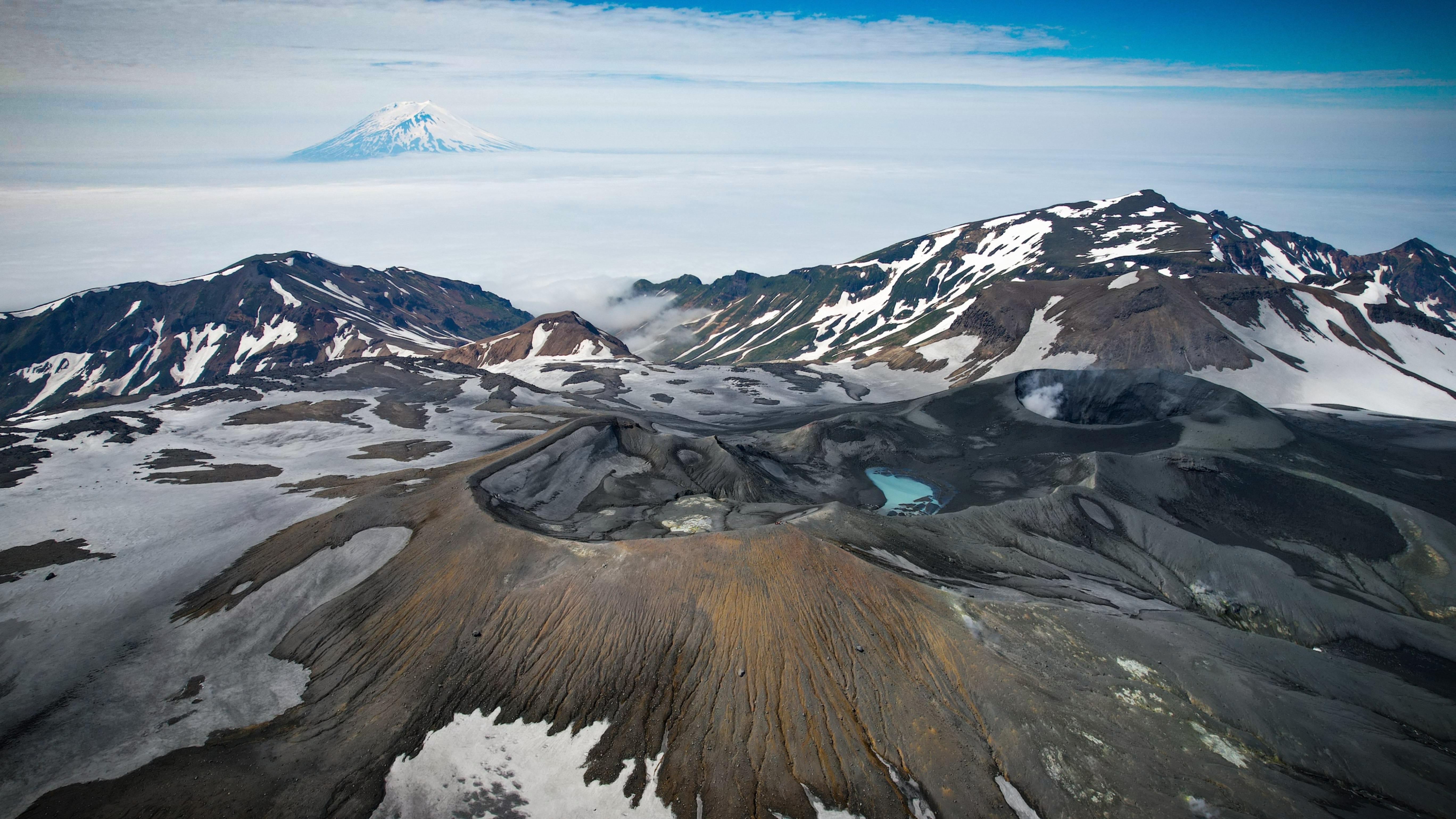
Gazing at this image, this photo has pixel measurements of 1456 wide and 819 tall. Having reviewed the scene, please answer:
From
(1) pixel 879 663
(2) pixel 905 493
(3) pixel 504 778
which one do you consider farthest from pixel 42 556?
(2) pixel 905 493

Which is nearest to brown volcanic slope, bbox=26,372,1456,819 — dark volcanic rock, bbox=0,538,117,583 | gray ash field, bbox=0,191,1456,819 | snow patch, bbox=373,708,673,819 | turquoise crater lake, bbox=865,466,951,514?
gray ash field, bbox=0,191,1456,819

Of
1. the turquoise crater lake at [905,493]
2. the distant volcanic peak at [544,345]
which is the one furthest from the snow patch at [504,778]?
the distant volcanic peak at [544,345]

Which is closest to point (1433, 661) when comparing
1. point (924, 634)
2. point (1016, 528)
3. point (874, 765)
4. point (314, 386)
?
point (1016, 528)

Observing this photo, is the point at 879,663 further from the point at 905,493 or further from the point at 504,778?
the point at 905,493

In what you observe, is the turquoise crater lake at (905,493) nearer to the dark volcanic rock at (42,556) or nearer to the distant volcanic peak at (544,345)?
the dark volcanic rock at (42,556)

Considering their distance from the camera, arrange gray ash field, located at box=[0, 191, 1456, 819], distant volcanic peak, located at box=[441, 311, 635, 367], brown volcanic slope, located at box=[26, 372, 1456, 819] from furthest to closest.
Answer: distant volcanic peak, located at box=[441, 311, 635, 367] → gray ash field, located at box=[0, 191, 1456, 819] → brown volcanic slope, located at box=[26, 372, 1456, 819]

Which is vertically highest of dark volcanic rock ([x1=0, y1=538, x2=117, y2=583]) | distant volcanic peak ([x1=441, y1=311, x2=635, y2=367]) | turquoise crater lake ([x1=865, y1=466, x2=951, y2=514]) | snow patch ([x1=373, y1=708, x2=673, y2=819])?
distant volcanic peak ([x1=441, y1=311, x2=635, y2=367])

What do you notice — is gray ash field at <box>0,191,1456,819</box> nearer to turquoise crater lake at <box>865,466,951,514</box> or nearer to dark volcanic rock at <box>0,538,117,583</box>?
dark volcanic rock at <box>0,538,117,583</box>
